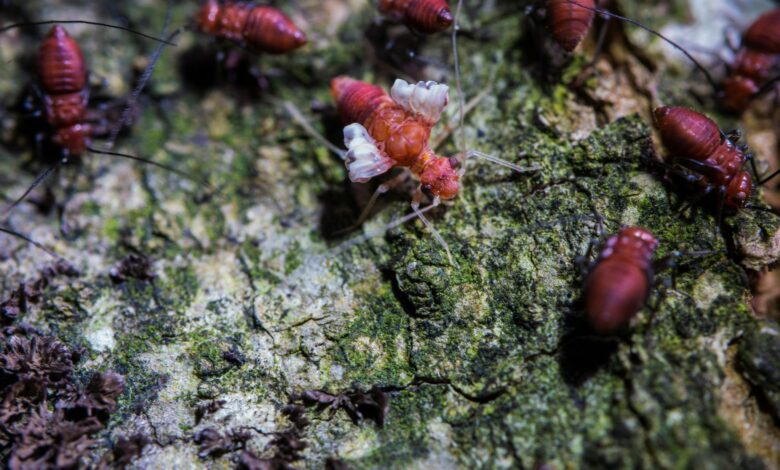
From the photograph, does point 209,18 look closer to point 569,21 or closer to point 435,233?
point 435,233

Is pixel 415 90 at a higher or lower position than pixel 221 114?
higher

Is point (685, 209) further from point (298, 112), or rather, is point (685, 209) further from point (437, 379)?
point (298, 112)

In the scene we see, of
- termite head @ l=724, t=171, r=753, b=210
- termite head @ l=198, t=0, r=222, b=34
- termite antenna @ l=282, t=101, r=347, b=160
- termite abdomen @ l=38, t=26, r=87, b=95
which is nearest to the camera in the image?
termite head @ l=724, t=171, r=753, b=210

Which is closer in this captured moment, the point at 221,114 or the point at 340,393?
the point at 340,393

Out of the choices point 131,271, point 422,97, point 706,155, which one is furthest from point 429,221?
point 131,271

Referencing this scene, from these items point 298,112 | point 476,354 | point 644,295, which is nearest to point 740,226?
point 644,295

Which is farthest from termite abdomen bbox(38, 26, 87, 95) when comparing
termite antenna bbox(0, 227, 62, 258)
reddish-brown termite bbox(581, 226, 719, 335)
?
reddish-brown termite bbox(581, 226, 719, 335)

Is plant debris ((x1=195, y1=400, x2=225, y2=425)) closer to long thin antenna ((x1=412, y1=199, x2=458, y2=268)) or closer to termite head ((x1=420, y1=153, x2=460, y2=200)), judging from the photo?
long thin antenna ((x1=412, y1=199, x2=458, y2=268))
